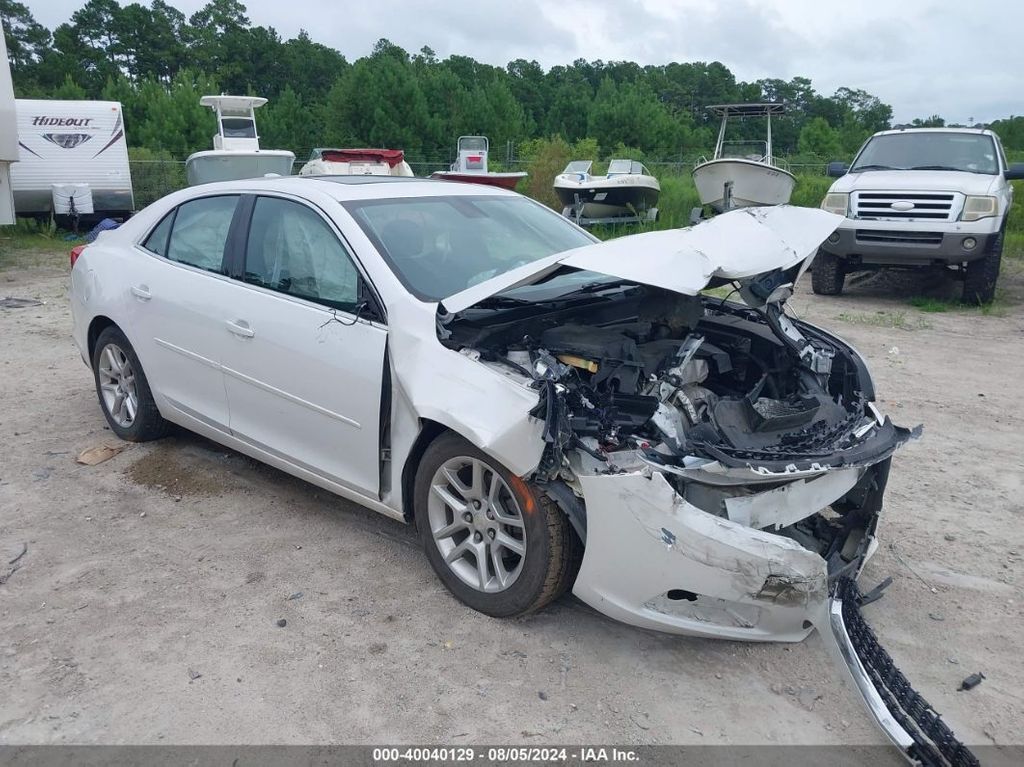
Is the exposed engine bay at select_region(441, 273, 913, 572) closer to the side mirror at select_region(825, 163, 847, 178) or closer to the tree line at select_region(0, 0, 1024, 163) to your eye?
the side mirror at select_region(825, 163, 847, 178)

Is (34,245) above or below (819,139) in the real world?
below

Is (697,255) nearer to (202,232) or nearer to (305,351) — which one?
(305,351)

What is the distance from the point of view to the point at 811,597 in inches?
110

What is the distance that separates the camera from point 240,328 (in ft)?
13.0

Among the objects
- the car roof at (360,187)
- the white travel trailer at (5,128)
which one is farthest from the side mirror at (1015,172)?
the white travel trailer at (5,128)

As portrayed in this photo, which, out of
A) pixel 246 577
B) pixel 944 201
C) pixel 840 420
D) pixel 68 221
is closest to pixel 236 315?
pixel 246 577

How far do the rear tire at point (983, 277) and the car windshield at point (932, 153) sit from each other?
3.76ft

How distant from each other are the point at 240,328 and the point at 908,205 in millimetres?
8516

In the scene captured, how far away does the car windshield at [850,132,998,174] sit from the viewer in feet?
34.5

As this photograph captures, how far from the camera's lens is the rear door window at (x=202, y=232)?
14.2ft

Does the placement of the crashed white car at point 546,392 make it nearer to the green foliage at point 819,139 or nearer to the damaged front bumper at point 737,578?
the damaged front bumper at point 737,578

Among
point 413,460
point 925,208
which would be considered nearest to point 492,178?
point 925,208

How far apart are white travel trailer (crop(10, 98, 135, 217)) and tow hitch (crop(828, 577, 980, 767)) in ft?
53.8

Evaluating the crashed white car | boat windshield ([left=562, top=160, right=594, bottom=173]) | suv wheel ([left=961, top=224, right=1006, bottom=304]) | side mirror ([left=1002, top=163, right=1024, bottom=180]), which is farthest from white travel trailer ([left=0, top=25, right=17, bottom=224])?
side mirror ([left=1002, top=163, right=1024, bottom=180])
